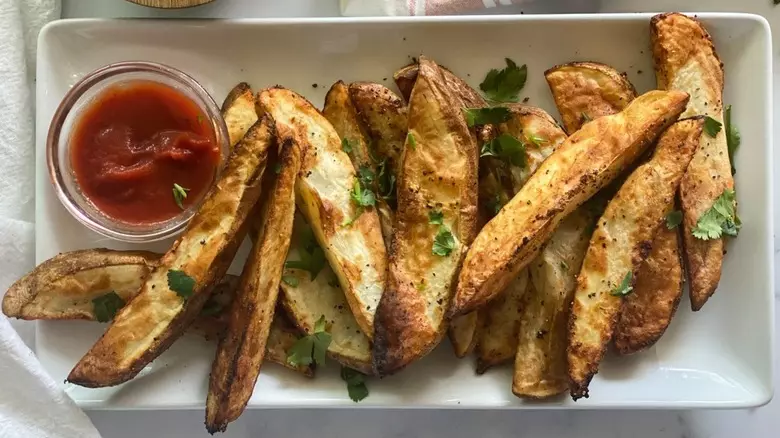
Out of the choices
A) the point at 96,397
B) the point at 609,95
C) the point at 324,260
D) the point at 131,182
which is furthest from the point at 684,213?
the point at 96,397

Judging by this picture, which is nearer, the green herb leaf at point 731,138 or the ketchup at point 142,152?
the ketchup at point 142,152

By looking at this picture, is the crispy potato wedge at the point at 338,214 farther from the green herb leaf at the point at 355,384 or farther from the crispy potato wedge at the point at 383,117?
the green herb leaf at the point at 355,384

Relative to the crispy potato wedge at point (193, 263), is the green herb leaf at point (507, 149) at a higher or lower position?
higher

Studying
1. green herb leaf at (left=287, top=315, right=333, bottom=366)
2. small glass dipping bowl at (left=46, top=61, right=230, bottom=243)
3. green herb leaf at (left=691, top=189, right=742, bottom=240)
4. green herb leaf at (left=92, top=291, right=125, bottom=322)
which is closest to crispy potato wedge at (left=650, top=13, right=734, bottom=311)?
green herb leaf at (left=691, top=189, right=742, bottom=240)

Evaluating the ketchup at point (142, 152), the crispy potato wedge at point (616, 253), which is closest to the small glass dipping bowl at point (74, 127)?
the ketchup at point (142, 152)

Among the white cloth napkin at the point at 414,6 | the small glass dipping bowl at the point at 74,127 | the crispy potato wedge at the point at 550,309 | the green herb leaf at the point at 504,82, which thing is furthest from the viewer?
the white cloth napkin at the point at 414,6

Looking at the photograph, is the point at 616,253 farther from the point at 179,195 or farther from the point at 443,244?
the point at 179,195

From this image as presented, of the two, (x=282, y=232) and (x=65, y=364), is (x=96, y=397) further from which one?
(x=282, y=232)
